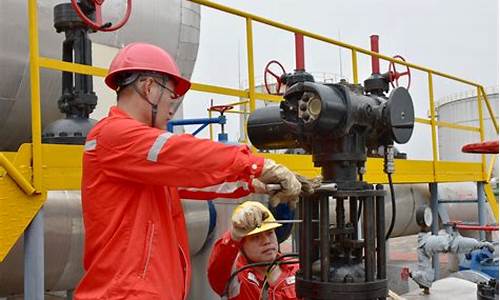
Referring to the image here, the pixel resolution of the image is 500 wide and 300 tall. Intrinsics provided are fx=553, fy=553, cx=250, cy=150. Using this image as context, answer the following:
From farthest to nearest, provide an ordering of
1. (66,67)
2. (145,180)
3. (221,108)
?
(221,108) → (66,67) → (145,180)

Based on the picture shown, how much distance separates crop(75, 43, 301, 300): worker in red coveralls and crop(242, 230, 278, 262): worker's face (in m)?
0.66

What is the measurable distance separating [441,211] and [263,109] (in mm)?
5383

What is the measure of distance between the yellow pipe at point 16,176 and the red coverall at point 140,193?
0.47 metres

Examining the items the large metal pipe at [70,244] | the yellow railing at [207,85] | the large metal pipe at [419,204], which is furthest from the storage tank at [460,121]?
the large metal pipe at [70,244]

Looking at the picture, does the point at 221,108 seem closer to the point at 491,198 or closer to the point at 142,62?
the point at 142,62

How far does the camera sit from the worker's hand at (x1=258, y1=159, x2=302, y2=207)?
4.70ft

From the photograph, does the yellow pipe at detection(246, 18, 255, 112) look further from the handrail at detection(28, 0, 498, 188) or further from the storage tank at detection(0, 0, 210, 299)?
the storage tank at detection(0, 0, 210, 299)

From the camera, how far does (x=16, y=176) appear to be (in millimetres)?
2074

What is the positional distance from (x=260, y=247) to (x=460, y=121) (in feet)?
41.4

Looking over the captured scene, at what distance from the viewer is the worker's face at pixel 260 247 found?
250 centimetres

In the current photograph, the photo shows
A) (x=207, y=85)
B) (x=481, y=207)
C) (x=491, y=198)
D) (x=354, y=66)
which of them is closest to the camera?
(x=207, y=85)

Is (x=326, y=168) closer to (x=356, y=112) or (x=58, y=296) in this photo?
Result: (x=356, y=112)

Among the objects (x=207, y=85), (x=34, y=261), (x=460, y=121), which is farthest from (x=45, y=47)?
(x=460, y=121)

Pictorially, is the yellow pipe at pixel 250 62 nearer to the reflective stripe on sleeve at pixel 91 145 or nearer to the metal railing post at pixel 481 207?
the reflective stripe on sleeve at pixel 91 145
